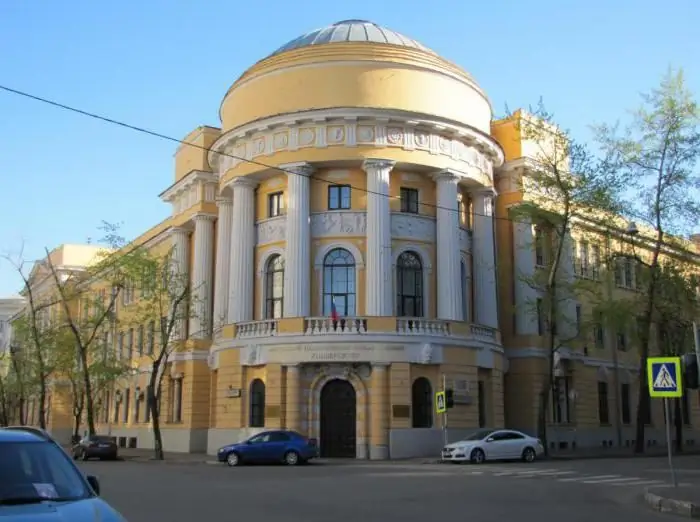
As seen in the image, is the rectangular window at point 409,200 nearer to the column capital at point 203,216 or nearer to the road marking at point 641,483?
the column capital at point 203,216

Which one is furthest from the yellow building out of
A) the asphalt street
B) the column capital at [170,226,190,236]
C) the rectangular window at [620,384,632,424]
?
the rectangular window at [620,384,632,424]

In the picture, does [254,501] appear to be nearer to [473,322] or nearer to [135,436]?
[473,322]

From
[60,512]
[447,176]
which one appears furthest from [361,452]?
[60,512]

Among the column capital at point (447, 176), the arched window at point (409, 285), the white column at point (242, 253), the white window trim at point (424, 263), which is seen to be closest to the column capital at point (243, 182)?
the white column at point (242, 253)

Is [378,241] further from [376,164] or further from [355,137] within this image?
[355,137]

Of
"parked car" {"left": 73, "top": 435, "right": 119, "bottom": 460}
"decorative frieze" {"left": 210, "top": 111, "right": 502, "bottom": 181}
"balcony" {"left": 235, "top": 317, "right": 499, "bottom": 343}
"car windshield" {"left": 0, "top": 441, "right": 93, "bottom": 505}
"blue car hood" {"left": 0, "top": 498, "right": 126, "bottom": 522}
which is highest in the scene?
"decorative frieze" {"left": 210, "top": 111, "right": 502, "bottom": 181}

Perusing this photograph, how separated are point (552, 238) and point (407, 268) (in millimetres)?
9334

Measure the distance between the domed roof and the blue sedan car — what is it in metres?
17.0

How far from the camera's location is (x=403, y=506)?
Answer: 46.3ft

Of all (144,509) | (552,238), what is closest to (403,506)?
(144,509)

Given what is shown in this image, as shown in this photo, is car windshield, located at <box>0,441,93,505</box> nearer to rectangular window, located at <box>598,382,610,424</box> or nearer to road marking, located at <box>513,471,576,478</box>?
road marking, located at <box>513,471,576,478</box>

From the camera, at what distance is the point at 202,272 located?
133 ft

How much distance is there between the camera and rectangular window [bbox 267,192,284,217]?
35.2m

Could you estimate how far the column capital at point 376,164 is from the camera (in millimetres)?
33094
